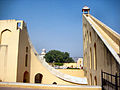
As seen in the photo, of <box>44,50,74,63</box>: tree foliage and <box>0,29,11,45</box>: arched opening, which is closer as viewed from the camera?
<box>0,29,11,45</box>: arched opening

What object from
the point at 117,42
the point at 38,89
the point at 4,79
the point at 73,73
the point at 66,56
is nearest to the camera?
the point at 38,89

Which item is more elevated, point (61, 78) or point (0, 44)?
point (0, 44)

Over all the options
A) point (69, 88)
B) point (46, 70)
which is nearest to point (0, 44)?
point (46, 70)

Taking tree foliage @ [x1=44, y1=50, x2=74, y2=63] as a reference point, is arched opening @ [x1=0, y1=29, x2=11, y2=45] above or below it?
above

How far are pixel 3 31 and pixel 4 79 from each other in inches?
143

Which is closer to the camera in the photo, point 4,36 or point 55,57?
point 4,36

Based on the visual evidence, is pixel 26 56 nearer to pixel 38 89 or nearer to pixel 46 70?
pixel 46 70

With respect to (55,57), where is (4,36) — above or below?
above

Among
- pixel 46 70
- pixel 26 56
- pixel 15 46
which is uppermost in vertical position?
pixel 15 46

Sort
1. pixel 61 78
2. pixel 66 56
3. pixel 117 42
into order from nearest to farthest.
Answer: pixel 117 42
pixel 61 78
pixel 66 56

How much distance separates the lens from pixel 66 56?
1619 inches

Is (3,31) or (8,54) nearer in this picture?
(8,54)

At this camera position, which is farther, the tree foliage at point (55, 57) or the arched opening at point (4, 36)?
the tree foliage at point (55, 57)

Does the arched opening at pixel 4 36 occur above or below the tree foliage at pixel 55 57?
above
